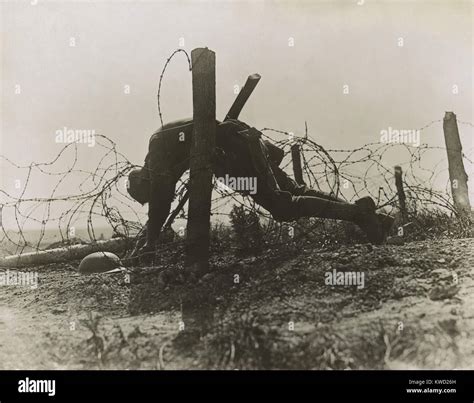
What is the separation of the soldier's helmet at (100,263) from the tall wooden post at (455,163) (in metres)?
4.57

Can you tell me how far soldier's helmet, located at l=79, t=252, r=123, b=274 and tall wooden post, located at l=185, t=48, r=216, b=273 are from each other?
161cm

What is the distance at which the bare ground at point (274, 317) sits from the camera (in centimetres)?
336

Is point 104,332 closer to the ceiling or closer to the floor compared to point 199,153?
closer to the floor

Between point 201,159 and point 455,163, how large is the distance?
4.28 metres

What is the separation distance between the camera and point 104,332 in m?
3.80

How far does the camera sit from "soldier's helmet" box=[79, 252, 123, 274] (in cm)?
577

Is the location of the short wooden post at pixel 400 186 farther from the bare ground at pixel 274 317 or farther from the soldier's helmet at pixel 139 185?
the soldier's helmet at pixel 139 185

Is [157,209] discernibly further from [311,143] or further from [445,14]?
[445,14]

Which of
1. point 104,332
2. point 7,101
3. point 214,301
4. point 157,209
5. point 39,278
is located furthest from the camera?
point 39,278

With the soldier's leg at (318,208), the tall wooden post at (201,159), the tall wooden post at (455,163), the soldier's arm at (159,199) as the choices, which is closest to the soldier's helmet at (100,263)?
the soldier's arm at (159,199)

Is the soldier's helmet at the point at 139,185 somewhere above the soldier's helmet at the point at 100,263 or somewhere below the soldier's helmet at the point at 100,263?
above

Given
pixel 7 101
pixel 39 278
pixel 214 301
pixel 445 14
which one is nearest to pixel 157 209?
pixel 214 301

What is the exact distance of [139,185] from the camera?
4.91m

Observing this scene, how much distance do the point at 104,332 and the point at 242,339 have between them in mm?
1107
